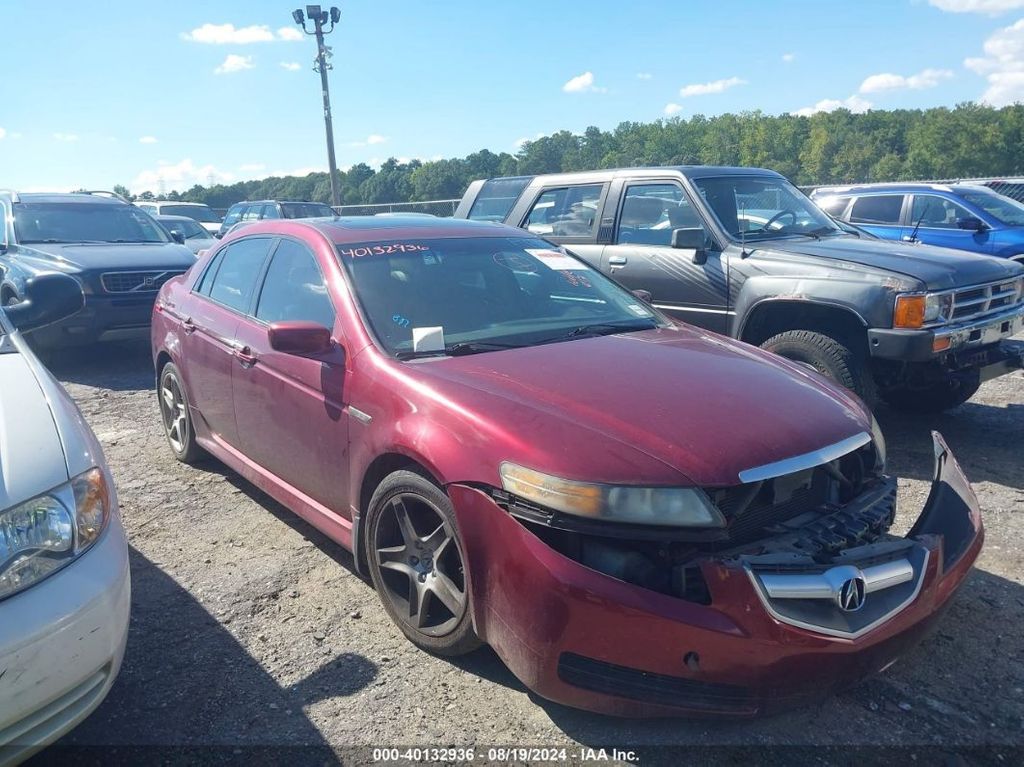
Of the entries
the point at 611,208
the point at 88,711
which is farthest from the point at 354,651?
the point at 611,208

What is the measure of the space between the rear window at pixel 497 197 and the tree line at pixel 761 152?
3114cm

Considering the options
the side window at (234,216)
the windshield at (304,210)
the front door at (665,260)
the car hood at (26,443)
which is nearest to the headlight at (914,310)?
the front door at (665,260)

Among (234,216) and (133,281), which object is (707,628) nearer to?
(133,281)

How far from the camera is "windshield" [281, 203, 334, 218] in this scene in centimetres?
1952

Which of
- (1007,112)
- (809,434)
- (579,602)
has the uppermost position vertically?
(1007,112)

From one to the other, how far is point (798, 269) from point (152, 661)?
14.3 ft

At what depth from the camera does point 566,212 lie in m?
6.82

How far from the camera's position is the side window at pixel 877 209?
10617mm

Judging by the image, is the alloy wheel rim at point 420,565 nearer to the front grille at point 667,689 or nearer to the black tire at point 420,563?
the black tire at point 420,563

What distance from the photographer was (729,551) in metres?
2.32

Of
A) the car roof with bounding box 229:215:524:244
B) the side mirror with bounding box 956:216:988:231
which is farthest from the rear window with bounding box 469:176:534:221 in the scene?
the side mirror with bounding box 956:216:988:231

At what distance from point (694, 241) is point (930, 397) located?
207cm

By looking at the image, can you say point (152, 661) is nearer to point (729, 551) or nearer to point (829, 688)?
point (729, 551)

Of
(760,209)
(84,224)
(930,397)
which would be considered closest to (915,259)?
(930,397)
